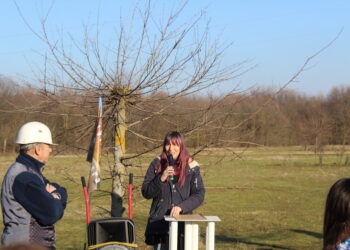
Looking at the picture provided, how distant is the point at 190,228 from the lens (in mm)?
5258

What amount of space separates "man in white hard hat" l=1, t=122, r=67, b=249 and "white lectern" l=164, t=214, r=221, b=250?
1.37 m

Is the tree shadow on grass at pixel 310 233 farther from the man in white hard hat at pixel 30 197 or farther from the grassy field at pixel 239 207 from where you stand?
the man in white hard hat at pixel 30 197

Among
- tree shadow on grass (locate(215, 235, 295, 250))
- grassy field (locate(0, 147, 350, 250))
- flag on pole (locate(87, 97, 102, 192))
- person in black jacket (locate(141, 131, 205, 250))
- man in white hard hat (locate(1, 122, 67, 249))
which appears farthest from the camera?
tree shadow on grass (locate(215, 235, 295, 250))

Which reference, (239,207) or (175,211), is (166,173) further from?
(239,207)

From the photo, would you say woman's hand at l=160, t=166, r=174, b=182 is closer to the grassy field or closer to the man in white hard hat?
the man in white hard hat

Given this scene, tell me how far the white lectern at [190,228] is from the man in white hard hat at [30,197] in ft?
4.51

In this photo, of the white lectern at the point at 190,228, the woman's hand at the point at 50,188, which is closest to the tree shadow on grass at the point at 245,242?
the white lectern at the point at 190,228

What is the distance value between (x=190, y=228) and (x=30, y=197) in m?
1.91

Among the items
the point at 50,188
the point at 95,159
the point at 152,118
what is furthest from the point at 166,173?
the point at 152,118

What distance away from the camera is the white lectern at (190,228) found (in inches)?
198

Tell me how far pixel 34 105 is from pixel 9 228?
350 cm

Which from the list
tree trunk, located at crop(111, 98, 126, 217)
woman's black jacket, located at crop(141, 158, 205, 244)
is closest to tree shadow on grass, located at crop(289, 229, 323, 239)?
tree trunk, located at crop(111, 98, 126, 217)

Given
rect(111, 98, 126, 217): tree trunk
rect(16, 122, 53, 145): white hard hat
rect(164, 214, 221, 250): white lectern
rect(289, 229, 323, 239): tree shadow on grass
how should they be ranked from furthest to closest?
rect(289, 229, 323, 239): tree shadow on grass → rect(111, 98, 126, 217): tree trunk → rect(164, 214, 221, 250): white lectern → rect(16, 122, 53, 145): white hard hat

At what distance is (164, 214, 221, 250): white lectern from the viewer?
5031 millimetres
